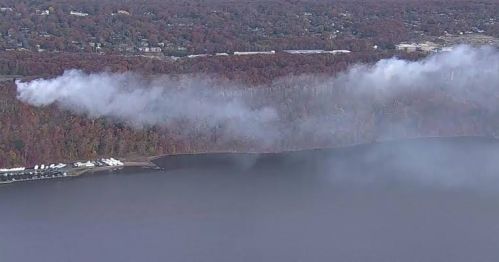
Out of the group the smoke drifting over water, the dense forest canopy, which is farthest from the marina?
the smoke drifting over water

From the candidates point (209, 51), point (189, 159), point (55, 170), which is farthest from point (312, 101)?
point (55, 170)

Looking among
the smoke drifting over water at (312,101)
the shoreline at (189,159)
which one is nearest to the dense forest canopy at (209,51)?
the smoke drifting over water at (312,101)

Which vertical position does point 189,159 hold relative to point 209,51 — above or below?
below

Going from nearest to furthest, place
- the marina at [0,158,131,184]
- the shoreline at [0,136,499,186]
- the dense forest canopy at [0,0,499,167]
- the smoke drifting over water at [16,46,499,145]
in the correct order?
the marina at [0,158,131,184]
the shoreline at [0,136,499,186]
the dense forest canopy at [0,0,499,167]
the smoke drifting over water at [16,46,499,145]

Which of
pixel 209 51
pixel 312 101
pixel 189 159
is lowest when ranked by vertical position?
pixel 189 159

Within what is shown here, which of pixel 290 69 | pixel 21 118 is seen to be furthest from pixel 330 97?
pixel 21 118

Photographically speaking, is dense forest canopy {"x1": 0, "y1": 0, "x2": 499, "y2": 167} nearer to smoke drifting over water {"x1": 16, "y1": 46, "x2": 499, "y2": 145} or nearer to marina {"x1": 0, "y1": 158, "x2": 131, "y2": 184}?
smoke drifting over water {"x1": 16, "y1": 46, "x2": 499, "y2": 145}

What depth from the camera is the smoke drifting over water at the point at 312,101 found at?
679 inches

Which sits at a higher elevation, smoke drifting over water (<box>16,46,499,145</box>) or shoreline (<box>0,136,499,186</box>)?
smoke drifting over water (<box>16,46,499,145</box>)

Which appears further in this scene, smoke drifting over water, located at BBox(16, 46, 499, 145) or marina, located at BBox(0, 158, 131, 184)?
smoke drifting over water, located at BBox(16, 46, 499, 145)

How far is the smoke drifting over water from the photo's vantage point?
17.2m

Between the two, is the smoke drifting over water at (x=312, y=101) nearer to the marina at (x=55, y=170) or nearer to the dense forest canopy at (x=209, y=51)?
the dense forest canopy at (x=209, y=51)

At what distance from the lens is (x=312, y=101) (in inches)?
735

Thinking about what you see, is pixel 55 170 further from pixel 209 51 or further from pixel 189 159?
pixel 209 51
